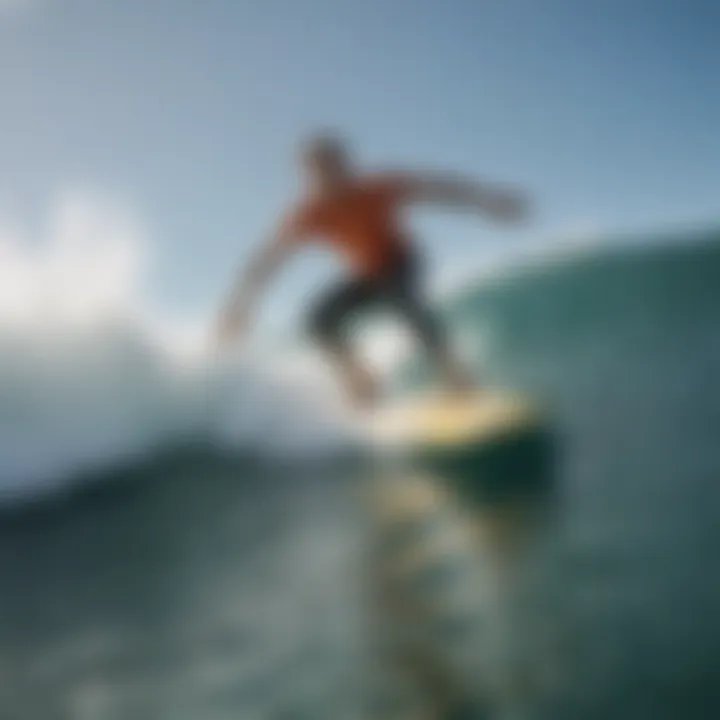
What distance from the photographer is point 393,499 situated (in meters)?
1.34

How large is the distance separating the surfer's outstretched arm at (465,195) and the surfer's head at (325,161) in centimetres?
8

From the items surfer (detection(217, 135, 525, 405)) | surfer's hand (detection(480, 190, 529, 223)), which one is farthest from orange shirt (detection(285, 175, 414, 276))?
surfer's hand (detection(480, 190, 529, 223))

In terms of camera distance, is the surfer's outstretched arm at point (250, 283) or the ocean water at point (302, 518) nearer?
the ocean water at point (302, 518)

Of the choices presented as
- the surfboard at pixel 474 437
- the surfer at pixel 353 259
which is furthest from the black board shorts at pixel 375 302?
the surfboard at pixel 474 437

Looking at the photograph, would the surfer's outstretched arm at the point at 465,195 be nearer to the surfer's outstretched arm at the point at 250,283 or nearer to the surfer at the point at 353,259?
the surfer at the point at 353,259

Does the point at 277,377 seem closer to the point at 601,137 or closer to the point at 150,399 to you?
the point at 150,399

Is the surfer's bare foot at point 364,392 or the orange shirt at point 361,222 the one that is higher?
the orange shirt at point 361,222

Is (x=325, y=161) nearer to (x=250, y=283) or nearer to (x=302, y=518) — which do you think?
(x=250, y=283)

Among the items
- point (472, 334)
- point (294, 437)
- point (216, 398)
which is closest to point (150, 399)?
point (216, 398)

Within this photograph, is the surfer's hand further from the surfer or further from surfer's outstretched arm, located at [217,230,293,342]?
surfer's outstretched arm, located at [217,230,293,342]

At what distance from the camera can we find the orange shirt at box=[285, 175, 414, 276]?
4.51 ft

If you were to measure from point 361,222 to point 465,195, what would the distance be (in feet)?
0.45

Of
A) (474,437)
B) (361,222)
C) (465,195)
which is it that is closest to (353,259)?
(361,222)

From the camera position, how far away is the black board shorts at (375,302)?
1.38 metres
